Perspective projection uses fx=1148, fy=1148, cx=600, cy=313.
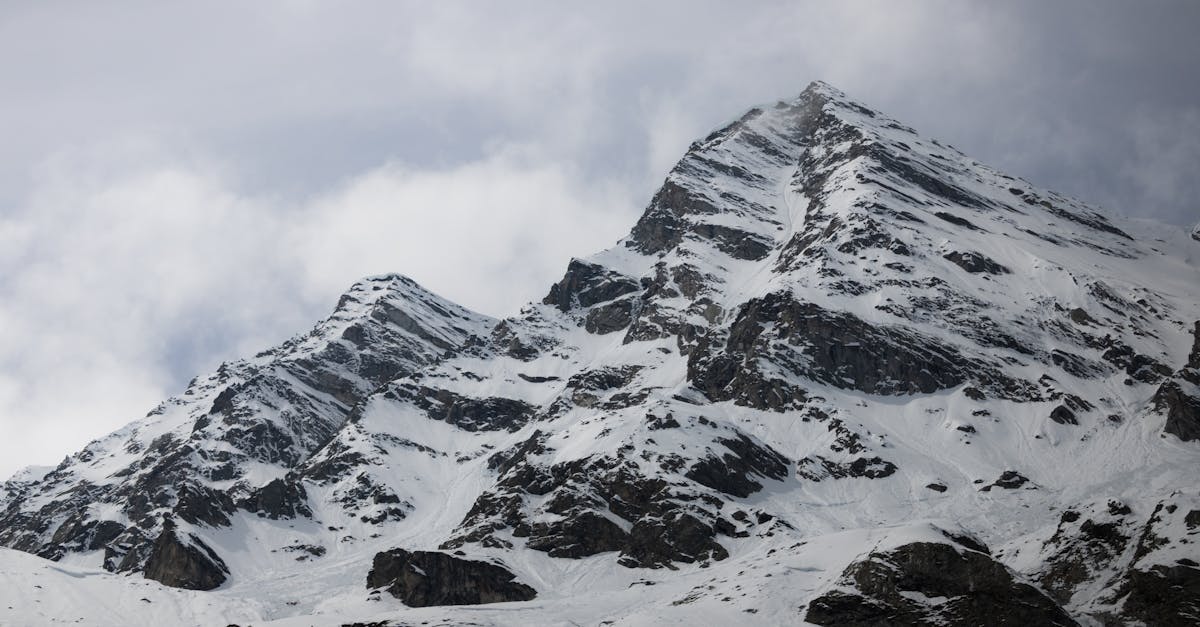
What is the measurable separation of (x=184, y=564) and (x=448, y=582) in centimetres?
5906

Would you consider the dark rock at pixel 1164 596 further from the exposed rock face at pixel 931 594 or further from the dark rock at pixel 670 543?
the dark rock at pixel 670 543

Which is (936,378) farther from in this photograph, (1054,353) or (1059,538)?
(1059,538)

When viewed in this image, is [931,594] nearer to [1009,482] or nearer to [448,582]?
[448,582]

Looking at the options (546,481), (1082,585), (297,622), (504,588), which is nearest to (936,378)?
(546,481)

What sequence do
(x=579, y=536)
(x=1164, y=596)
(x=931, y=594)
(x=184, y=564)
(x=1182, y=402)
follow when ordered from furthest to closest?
(x=184, y=564), (x=1182, y=402), (x=579, y=536), (x=931, y=594), (x=1164, y=596)

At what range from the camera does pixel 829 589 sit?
90250mm

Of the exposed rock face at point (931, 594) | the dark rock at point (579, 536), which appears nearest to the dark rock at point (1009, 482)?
the dark rock at point (579, 536)

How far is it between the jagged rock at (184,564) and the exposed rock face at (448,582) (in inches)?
1757

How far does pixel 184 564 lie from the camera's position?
173 metres

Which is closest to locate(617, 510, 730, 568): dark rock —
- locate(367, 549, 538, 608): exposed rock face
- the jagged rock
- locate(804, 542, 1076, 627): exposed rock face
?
locate(367, 549, 538, 608): exposed rock face

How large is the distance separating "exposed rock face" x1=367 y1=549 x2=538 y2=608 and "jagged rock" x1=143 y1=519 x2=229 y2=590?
146 feet

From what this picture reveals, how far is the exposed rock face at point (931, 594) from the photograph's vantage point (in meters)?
80.7

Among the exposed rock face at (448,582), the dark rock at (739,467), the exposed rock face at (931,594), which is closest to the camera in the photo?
the exposed rock face at (931,594)

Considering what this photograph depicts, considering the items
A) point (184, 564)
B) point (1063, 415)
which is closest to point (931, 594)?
point (1063, 415)
